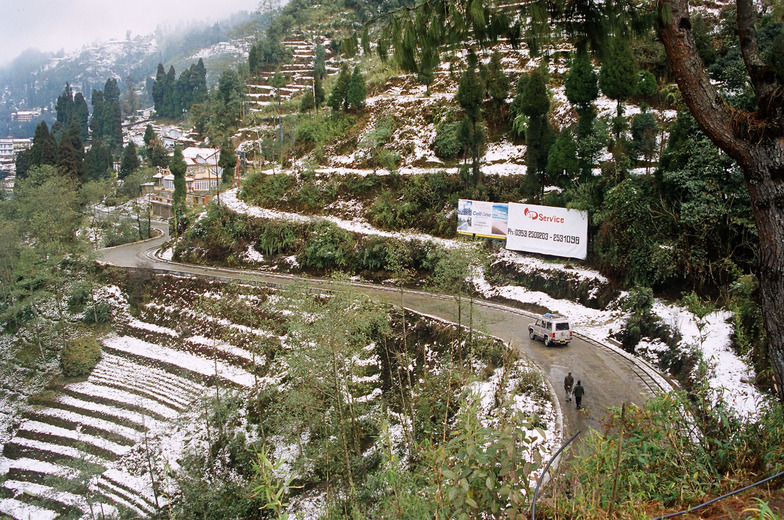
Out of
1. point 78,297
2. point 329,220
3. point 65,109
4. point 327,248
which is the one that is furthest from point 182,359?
point 65,109

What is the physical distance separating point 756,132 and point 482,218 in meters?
14.2

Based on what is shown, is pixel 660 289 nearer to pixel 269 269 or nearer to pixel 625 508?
pixel 625 508

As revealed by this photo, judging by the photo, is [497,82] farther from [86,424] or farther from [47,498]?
[47,498]

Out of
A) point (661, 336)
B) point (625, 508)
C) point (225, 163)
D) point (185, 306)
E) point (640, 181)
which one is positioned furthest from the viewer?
point (225, 163)

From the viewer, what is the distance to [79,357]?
778 inches

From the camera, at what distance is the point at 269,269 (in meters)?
22.1

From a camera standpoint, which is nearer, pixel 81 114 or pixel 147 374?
pixel 147 374

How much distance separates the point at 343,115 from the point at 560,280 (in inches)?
741

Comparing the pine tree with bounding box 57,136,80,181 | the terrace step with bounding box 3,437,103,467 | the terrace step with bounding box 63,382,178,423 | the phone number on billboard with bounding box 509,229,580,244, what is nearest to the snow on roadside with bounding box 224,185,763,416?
the phone number on billboard with bounding box 509,229,580,244

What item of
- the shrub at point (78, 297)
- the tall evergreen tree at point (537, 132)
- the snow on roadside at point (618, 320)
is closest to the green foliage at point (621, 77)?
the tall evergreen tree at point (537, 132)

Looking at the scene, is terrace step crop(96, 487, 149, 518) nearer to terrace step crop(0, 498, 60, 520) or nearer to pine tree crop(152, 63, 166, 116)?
terrace step crop(0, 498, 60, 520)

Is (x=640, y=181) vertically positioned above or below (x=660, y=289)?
above

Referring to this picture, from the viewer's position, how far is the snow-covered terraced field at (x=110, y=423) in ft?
43.9

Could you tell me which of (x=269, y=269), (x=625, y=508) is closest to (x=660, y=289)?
(x=625, y=508)
